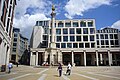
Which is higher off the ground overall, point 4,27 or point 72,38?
point 72,38

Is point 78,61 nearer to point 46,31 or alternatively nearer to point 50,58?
point 46,31

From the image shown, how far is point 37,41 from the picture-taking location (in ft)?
282

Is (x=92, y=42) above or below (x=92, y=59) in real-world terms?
above

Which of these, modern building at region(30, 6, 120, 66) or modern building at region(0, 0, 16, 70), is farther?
modern building at region(30, 6, 120, 66)

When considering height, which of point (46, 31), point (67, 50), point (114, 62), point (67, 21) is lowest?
point (114, 62)

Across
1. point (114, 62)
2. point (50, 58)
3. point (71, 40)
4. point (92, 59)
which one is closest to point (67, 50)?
point (71, 40)

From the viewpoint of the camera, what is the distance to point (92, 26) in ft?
277

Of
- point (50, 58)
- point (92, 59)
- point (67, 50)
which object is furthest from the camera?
point (92, 59)

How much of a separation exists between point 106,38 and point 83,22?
21390 mm

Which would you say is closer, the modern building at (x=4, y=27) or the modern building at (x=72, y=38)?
the modern building at (x=4, y=27)

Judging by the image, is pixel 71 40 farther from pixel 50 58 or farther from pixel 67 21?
pixel 50 58

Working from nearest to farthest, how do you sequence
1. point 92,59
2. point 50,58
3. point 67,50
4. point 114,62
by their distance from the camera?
point 50,58 → point 67,50 → point 92,59 → point 114,62

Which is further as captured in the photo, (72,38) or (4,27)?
(72,38)

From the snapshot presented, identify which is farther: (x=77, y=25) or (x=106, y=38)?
(x=106, y=38)
